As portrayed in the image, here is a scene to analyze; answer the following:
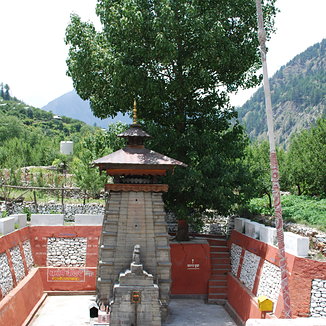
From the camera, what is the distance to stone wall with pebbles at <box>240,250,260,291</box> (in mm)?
15888

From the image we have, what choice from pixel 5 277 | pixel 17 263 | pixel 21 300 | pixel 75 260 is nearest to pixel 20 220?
pixel 17 263

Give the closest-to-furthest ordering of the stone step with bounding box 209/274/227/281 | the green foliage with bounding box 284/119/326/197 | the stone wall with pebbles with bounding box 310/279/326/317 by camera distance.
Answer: the stone wall with pebbles with bounding box 310/279/326/317 → the stone step with bounding box 209/274/227/281 → the green foliage with bounding box 284/119/326/197

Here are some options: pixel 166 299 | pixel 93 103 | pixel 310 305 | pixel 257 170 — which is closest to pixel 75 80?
pixel 93 103

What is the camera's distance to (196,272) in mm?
18969

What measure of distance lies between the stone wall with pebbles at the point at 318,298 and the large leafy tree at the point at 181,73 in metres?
6.45

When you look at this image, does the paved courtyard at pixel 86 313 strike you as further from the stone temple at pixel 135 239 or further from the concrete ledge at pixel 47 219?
the concrete ledge at pixel 47 219

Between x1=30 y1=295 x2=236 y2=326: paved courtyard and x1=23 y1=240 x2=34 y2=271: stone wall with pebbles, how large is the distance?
5.61ft

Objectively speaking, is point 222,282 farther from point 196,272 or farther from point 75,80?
point 75,80

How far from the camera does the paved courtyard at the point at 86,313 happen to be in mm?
15633

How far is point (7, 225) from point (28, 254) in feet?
8.67

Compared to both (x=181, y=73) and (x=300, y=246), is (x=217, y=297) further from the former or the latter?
(x=181, y=73)

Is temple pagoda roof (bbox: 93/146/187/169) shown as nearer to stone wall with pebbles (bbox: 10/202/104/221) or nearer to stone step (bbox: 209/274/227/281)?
stone step (bbox: 209/274/227/281)

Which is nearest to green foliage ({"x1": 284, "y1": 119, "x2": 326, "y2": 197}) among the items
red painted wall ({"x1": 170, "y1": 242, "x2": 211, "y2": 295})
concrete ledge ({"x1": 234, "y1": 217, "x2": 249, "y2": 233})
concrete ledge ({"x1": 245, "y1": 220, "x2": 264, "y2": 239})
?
concrete ledge ({"x1": 234, "y1": 217, "x2": 249, "y2": 233})

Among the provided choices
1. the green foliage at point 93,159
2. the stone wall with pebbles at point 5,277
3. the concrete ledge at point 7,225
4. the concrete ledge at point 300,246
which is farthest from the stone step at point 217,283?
the concrete ledge at point 7,225
